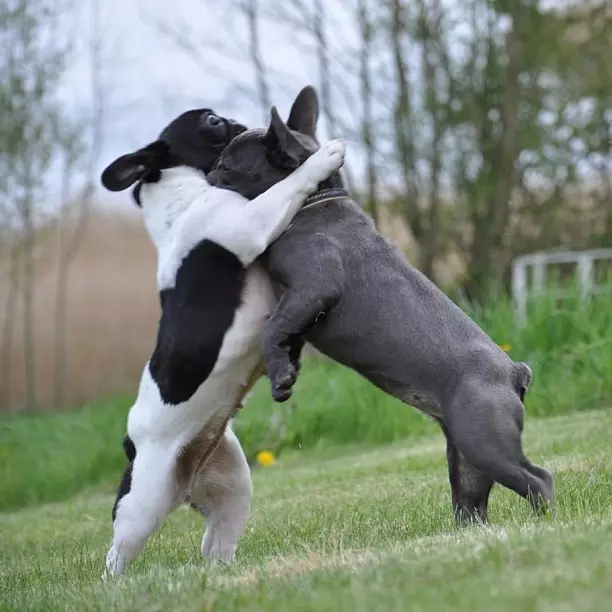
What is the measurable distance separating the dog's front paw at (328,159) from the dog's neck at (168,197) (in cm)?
48

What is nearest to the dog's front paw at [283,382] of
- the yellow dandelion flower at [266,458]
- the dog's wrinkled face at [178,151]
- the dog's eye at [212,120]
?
the dog's wrinkled face at [178,151]

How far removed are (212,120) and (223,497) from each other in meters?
1.42

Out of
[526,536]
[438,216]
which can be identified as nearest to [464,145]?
[438,216]

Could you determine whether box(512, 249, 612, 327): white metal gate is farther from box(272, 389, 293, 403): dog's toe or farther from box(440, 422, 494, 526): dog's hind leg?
box(272, 389, 293, 403): dog's toe

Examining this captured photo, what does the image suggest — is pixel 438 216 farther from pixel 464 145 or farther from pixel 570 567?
pixel 570 567

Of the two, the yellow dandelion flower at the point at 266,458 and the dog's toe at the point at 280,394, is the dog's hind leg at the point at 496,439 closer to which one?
the dog's toe at the point at 280,394

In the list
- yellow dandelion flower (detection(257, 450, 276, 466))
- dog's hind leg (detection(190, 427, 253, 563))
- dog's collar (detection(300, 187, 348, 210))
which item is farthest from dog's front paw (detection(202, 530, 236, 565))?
yellow dandelion flower (detection(257, 450, 276, 466))

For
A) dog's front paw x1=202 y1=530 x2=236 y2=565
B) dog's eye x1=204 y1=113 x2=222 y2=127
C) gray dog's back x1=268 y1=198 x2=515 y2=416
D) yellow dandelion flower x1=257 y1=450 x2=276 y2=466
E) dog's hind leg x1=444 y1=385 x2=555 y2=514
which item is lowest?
yellow dandelion flower x1=257 y1=450 x2=276 y2=466

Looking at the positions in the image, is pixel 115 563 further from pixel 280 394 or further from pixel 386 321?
pixel 386 321

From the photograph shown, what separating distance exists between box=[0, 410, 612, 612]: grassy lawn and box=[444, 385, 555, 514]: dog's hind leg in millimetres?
107

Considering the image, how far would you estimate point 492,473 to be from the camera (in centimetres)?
331

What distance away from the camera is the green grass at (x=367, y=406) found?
816 cm

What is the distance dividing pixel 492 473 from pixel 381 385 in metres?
0.53

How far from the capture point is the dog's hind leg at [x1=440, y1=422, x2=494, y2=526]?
12.0 ft
